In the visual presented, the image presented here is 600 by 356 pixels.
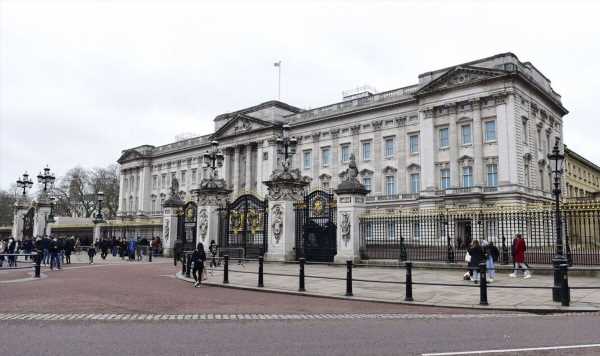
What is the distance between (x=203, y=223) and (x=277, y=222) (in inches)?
219

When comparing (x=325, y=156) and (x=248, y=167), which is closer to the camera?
(x=325, y=156)

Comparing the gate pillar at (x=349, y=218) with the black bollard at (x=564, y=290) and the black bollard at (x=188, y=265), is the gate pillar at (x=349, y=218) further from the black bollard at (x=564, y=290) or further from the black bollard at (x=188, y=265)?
the black bollard at (x=564, y=290)

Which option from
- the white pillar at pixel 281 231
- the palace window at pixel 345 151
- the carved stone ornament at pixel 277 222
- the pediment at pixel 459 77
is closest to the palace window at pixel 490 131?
the pediment at pixel 459 77

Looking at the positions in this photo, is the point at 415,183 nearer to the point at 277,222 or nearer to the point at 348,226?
the point at 277,222

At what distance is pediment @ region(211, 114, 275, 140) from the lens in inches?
2773

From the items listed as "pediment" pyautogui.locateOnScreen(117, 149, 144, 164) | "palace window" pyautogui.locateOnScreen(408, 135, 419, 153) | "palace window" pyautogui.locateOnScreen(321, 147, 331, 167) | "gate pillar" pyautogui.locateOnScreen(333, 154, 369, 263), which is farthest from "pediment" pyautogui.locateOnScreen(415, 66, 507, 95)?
"pediment" pyautogui.locateOnScreen(117, 149, 144, 164)

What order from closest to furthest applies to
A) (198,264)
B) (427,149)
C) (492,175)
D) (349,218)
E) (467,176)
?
1. (198,264)
2. (349,218)
3. (492,175)
4. (467,176)
5. (427,149)

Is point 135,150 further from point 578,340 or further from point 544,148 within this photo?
point 578,340

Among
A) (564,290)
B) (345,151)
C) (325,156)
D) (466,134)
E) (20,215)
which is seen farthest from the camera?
(325,156)

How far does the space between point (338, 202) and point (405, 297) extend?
946 cm

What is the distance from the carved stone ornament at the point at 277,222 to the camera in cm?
2252

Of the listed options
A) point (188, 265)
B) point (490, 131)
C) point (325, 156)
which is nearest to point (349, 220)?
point (188, 265)

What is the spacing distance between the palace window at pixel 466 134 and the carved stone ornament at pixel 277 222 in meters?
33.7

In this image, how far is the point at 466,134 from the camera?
5056cm
